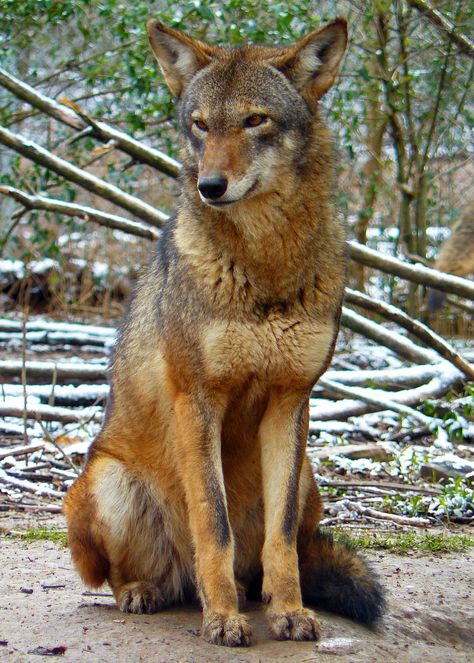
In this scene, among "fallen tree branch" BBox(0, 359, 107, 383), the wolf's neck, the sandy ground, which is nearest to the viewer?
the sandy ground

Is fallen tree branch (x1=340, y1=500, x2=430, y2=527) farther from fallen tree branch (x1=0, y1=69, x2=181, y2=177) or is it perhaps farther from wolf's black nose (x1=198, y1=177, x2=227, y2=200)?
fallen tree branch (x1=0, y1=69, x2=181, y2=177)

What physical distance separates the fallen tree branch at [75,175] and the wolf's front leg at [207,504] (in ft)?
13.6

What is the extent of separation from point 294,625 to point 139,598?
0.83 metres

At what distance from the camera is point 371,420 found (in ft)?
27.3

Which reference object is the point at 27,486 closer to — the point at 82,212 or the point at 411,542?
the point at 82,212

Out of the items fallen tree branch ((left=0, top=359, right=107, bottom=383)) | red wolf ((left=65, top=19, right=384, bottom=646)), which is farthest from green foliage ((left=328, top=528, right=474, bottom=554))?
fallen tree branch ((left=0, top=359, right=107, bottom=383))

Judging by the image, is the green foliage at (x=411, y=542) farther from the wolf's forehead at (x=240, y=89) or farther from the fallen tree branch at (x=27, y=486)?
the wolf's forehead at (x=240, y=89)

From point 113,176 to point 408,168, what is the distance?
4105 millimetres

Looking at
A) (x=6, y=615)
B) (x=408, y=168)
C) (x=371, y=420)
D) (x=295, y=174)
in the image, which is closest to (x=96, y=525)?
(x=6, y=615)

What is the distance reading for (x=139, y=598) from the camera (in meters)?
4.02

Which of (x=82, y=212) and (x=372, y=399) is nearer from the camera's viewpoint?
(x=82, y=212)

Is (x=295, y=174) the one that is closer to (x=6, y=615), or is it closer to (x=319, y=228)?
(x=319, y=228)

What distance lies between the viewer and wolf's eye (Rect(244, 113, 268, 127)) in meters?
3.87

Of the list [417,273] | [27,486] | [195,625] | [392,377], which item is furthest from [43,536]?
[392,377]
